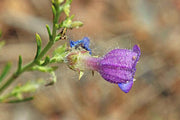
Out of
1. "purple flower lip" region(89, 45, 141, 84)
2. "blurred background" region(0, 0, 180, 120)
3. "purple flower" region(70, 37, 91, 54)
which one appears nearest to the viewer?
"purple flower lip" region(89, 45, 141, 84)

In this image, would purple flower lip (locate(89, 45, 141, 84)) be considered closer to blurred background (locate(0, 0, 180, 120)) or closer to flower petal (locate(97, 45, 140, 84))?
flower petal (locate(97, 45, 140, 84))

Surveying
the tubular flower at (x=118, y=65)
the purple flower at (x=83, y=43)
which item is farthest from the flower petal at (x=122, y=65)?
the purple flower at (x=83, y=43)

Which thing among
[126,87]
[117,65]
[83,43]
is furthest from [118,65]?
[83,43]

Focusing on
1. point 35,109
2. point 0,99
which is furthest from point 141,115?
point 0,99

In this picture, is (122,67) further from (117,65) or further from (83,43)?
(83,43)

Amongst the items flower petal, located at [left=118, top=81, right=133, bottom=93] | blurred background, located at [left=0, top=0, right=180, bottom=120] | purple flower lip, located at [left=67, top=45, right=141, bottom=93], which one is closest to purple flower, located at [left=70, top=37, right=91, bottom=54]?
purple flower lip, located at [left=67, top=45, right=141, bottom=93]

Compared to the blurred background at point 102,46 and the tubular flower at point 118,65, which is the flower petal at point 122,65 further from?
the blurred background at point 102,46
